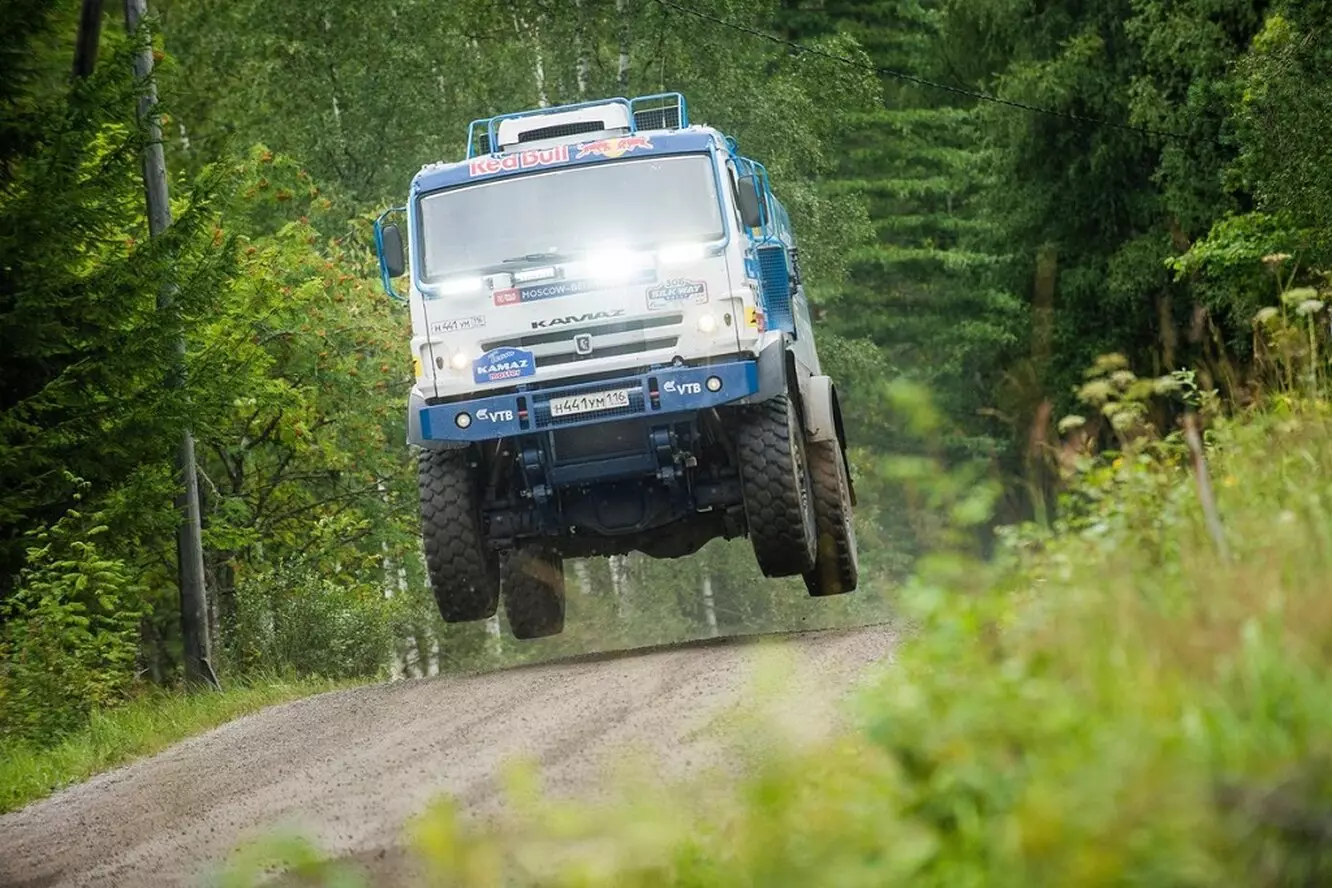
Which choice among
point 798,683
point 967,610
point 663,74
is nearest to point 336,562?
point 663,74

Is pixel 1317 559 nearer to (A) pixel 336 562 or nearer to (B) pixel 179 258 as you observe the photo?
(B) pixel 179 258

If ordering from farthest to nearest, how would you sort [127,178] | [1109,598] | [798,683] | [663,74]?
[663,74]
[127,178]
[798,683]
[1109,598]

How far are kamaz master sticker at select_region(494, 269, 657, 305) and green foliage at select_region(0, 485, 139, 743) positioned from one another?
392 centimetres

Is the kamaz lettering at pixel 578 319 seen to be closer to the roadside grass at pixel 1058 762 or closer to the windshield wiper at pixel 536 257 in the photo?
the windshield wiper at pixel 536 257

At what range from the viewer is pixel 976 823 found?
445 cm

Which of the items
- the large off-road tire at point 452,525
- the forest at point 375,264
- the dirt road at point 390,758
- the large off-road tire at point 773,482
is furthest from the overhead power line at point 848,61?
the dirt road at point 390,758

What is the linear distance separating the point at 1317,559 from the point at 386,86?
27324mm

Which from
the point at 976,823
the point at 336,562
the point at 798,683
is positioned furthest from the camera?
the point at 336,562

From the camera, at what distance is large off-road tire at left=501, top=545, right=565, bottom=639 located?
14.7 m

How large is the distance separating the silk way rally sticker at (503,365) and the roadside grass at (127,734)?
3.13 m

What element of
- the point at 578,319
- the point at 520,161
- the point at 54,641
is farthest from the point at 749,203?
the point at 54,641

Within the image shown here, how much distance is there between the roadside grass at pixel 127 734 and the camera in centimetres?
1172

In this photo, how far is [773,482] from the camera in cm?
1259

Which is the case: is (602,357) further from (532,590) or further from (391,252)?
(532,590)
